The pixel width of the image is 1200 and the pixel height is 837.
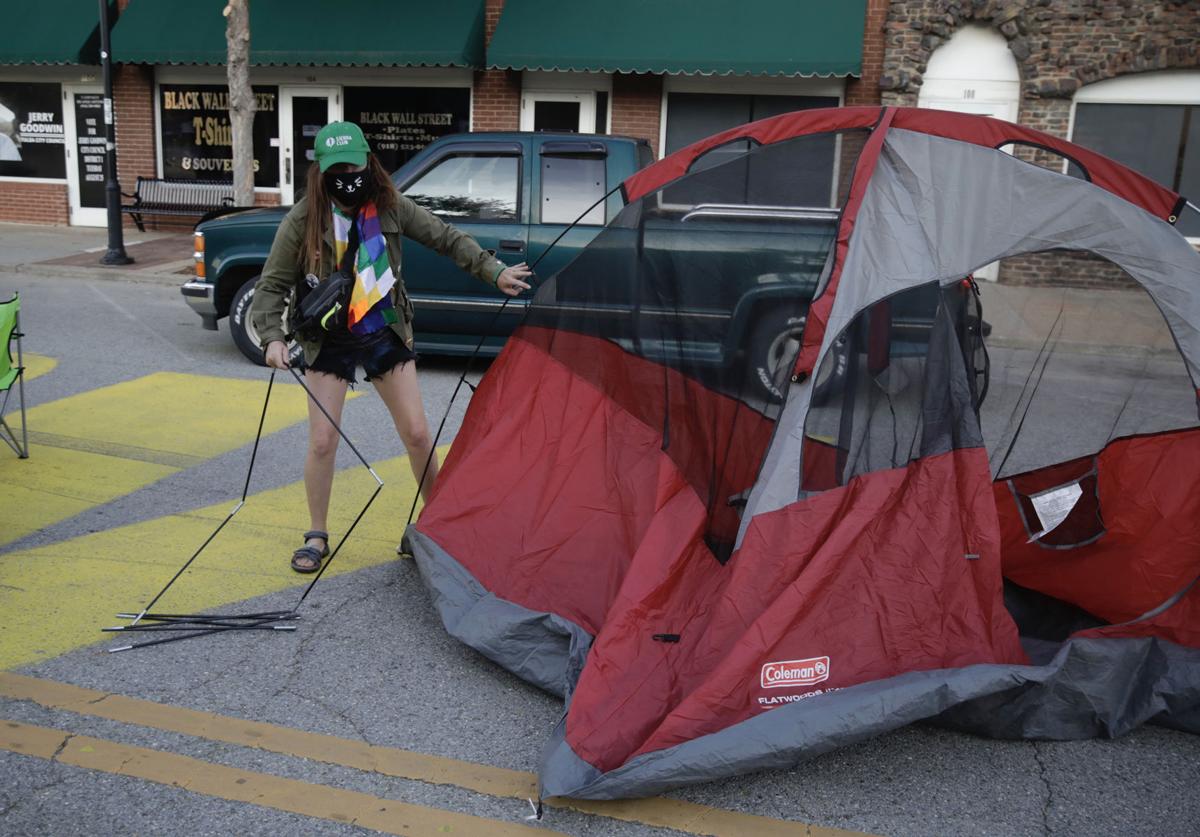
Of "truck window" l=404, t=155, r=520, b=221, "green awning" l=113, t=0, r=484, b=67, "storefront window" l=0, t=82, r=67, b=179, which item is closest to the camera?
"truck window" l=404, t=155, r=520, b=221

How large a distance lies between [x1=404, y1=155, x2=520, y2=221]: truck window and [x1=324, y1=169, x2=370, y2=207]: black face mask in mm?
3948

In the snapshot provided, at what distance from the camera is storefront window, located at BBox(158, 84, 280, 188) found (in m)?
16.5

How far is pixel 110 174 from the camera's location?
1342 centimetres

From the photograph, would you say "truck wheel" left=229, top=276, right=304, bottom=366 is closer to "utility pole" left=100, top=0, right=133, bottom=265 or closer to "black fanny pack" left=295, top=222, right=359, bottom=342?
"black fanny pack" left=295, top=222, right=359, bottom=342

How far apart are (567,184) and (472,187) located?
743 millimetres

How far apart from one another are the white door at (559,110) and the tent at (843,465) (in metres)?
11.4

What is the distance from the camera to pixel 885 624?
343 cm

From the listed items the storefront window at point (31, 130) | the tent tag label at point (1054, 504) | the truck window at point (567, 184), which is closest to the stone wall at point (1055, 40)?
the truck window at point (567, 184)

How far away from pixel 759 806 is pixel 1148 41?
1310 centimetres

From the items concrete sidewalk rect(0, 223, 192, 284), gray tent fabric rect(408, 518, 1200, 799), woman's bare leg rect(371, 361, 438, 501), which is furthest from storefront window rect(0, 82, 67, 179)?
gray tent fabric rect(408, 518, 1200, 799)

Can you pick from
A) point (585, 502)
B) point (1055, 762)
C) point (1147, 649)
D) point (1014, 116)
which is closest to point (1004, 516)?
point (1147, 649)

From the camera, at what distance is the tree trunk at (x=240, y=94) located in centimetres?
1318

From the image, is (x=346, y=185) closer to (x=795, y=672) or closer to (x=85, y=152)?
(x=795, y=672)

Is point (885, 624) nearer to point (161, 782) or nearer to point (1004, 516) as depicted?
point (1004, 516)
